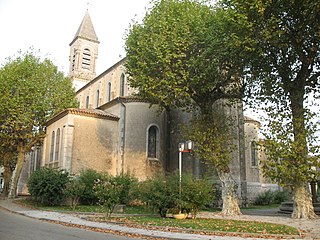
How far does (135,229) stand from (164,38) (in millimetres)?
10849

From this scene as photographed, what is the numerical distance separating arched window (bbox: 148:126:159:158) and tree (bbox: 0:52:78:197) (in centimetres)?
847

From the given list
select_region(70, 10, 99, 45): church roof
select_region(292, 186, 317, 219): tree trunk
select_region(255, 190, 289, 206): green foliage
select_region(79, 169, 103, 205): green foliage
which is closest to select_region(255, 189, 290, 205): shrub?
select_region(255, 190, 289, 206): green foliage

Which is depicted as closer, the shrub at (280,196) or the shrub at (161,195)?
the shrub at (161,195)

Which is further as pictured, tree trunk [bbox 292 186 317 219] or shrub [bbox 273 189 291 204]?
shrub [bbox 273 189 291 204]

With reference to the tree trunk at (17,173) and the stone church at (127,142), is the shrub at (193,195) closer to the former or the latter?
the stone church at (127,142)

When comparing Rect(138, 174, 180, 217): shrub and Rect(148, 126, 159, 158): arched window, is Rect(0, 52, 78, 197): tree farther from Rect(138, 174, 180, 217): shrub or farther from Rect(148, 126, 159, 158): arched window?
Rect(138, 174, 180, 217): shrub

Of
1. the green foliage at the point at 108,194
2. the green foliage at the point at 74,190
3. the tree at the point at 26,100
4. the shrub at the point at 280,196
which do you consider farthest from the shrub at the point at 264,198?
the tree at the point at 26,100

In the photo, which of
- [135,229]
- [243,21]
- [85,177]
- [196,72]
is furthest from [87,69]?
[135,229]

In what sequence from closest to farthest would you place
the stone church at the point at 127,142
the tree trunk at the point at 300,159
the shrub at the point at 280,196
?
the tree trunk at the point at 300,159 < the stone church at the point at 127,142 < the shrub at the point at 280,196

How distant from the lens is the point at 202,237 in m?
9.89

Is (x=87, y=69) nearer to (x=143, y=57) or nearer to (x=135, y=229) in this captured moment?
(x=143, y=57)

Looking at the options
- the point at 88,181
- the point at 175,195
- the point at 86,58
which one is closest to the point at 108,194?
the point at 175,195

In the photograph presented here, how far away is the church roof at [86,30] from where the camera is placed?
2049 inches

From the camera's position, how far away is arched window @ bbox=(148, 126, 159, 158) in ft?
88.9
